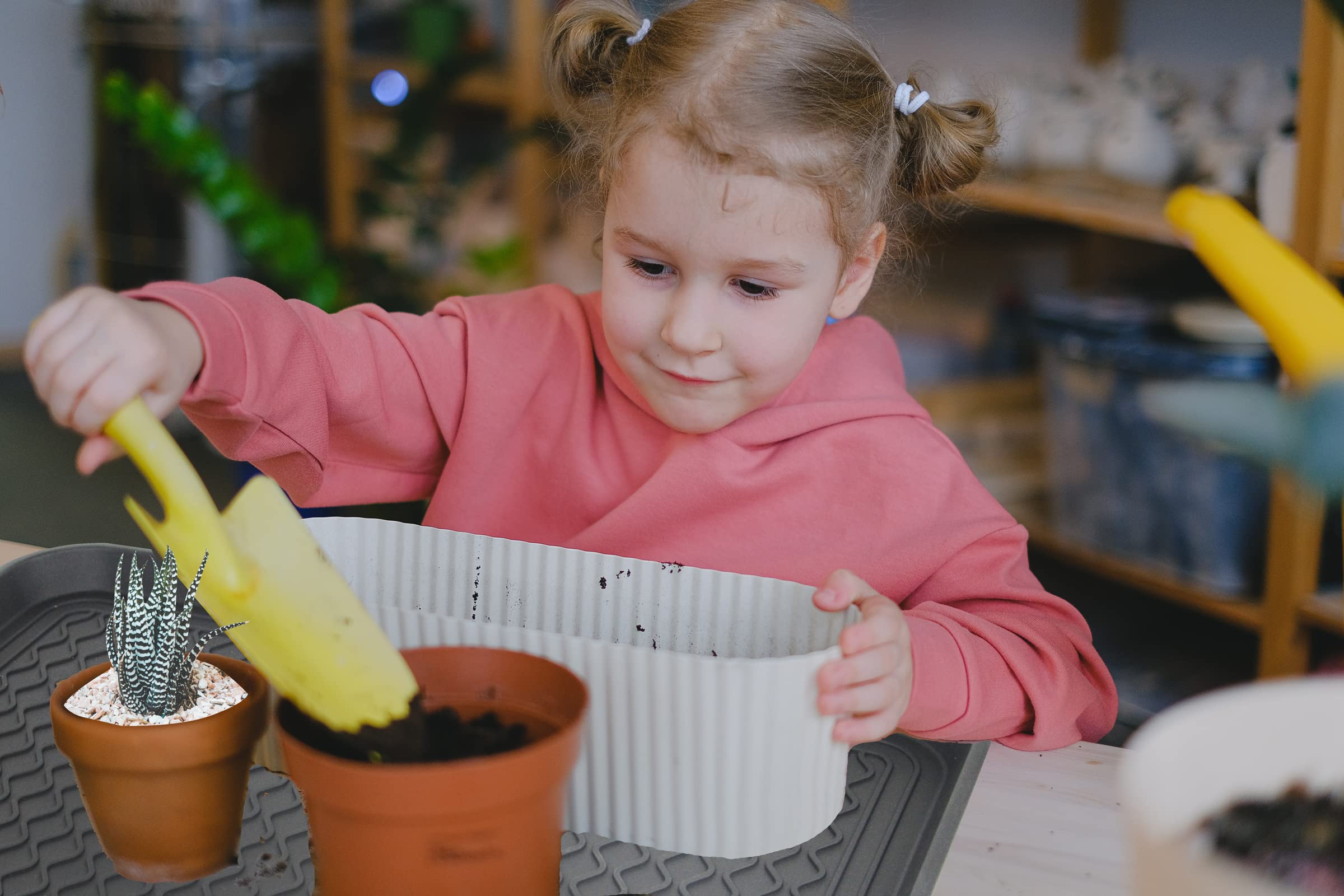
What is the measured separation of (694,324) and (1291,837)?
18.9 inches

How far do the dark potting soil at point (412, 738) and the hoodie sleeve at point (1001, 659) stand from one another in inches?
10.1

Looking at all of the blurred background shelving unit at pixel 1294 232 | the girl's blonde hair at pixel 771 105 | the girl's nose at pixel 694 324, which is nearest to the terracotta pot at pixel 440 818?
the girl's nose at pixel 694 324

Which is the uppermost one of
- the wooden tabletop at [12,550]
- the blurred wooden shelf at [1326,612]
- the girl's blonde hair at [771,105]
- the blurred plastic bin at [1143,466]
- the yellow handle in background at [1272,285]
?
the girl's blonde hair at [771,105]

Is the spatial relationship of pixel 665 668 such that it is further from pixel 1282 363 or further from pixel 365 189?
pixel 365 189

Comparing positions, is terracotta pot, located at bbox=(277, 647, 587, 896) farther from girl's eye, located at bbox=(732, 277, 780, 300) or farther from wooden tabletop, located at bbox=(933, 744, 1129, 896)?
girl's eye, located at bbox=(732, 277, 780, 300)

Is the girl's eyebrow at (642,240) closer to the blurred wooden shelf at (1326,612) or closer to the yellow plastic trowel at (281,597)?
the yellow plastic trowel at (281,597)

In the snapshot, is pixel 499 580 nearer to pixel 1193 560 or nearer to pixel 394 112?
pixel 1193 560

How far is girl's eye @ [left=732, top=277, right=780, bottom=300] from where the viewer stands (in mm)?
788

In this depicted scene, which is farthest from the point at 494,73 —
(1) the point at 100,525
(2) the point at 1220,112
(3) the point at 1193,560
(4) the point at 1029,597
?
(4) the point at 1029,597

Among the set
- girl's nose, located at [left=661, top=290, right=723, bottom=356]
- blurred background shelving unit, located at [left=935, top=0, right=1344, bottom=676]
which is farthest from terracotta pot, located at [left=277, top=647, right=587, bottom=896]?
blurred background shelving unit, located at [left=935, top=0, right=1344, bottom=676]

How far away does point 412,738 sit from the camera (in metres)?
0.46

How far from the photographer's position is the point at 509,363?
95 centimetres

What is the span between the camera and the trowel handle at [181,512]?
18.0 inches

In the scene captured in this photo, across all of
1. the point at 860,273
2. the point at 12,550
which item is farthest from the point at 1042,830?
the point at 12,550
